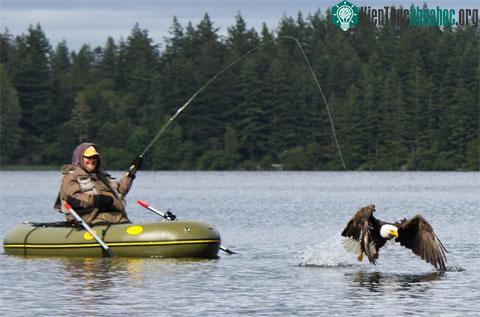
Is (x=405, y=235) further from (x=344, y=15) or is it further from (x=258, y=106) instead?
(x=344, y=15)

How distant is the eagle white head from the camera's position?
Answer: 2252 centimetres

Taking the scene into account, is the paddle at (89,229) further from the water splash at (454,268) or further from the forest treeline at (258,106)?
the forest treeline at (258,106)

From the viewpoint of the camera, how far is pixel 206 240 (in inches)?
1014

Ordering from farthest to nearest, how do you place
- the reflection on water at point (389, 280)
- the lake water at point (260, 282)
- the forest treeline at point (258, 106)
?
the forest treeline at point (258, 106)
the reflection on water at point (389, 280)
the lake water at point (260, 282)

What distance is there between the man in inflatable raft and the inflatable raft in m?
0.35

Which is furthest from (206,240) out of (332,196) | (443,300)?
(332,196)

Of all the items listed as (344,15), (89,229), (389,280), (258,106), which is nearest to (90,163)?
(89,229)

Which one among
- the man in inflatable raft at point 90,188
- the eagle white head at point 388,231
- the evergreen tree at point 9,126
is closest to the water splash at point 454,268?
the eagle white head at point 388,231

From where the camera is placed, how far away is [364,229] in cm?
2236

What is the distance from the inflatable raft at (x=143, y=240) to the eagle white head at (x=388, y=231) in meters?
4.28

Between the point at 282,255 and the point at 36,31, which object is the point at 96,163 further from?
the point at 36,31

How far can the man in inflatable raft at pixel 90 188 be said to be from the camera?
25.6 metres

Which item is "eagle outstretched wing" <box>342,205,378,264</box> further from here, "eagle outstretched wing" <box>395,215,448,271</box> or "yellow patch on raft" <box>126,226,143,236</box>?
"yellow patch on raft" <box>126,226,143,236</box>

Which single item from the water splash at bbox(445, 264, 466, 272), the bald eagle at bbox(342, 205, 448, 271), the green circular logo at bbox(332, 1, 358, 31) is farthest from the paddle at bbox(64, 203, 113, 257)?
the green circular logo at bbox(332, 1, 358, 31)
